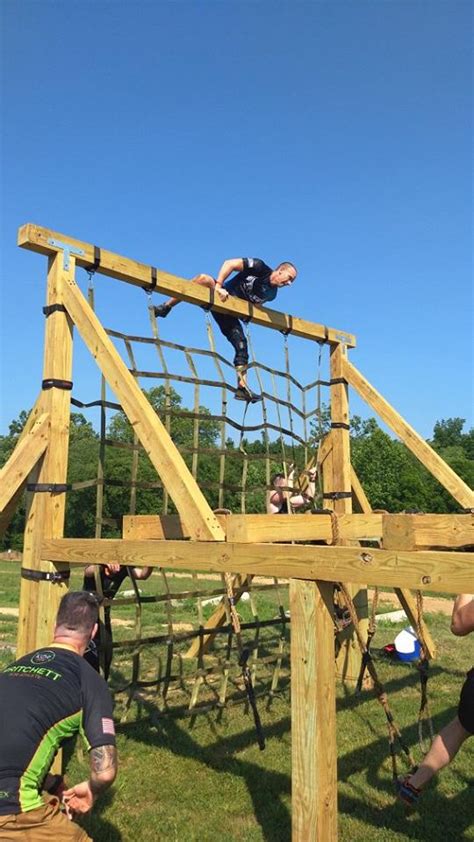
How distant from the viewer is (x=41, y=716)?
2.58 meters

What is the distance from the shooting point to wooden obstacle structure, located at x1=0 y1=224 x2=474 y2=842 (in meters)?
3.08

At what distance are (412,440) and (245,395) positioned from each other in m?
1.59

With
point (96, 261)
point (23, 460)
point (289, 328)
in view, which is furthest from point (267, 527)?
point (289, 328)

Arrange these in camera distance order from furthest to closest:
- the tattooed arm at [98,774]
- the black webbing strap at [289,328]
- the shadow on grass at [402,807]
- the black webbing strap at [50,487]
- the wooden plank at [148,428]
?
the black webbing strap at [289,328] → the black webbing strap at [50,487] → the shadow on grass at [402,807] → the wooden plank at [148,428] → the tattooed arm at [98,774]

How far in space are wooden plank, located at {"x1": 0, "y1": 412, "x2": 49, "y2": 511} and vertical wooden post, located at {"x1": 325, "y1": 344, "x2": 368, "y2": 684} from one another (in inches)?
130

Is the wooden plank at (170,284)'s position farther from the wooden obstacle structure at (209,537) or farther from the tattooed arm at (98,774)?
the tattooed arm at (98,774)

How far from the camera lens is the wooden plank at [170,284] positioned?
4.86 metres

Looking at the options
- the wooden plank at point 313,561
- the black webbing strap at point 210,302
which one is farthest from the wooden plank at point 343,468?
the wooden plank at point 313,561

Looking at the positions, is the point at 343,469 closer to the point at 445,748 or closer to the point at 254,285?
the point at 254,285

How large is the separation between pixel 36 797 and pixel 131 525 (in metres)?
2.38

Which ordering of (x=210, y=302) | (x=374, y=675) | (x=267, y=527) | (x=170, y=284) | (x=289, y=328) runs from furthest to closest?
(x=289, y=328) → (x=210, y=302) → (x=170, y=284) → (x=267, y=527) → (x=374, y=675)

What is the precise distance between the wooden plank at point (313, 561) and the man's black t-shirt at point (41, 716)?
95 cm

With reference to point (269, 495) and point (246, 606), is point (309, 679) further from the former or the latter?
point (246, 606)

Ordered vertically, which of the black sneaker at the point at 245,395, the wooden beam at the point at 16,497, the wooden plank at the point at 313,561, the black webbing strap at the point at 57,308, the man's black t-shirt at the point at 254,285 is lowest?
the wooden plank at the point at 313,561
